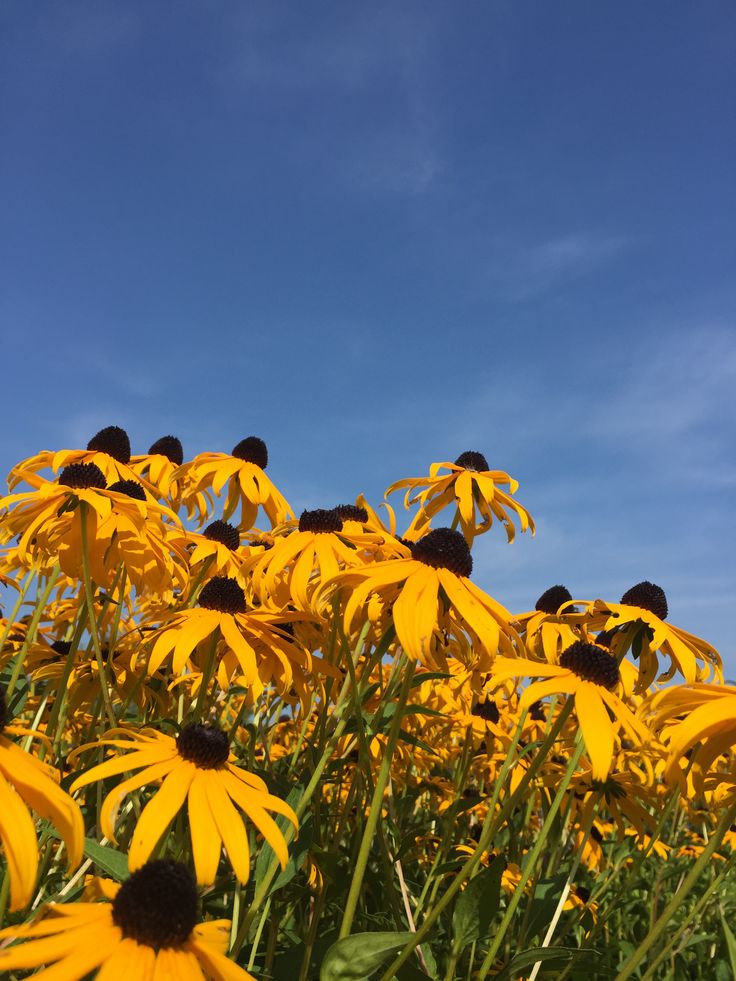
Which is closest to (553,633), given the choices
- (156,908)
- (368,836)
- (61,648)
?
(368,836)

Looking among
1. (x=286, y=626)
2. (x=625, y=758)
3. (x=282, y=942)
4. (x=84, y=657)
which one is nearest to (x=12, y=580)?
(x=84, y=657)

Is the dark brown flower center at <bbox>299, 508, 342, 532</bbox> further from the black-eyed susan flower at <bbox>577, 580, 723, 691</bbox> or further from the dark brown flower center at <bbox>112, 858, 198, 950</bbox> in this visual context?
the dark brown flower center at <bbox>112, 858, 198, 950</bbox>

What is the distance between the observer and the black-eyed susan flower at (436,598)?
1987mm

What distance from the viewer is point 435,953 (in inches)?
152

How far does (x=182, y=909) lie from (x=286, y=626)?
6.44ft

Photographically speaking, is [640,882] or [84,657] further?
[640,882]

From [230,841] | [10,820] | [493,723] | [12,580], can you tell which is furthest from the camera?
[493,723]

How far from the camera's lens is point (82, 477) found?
9.58ft

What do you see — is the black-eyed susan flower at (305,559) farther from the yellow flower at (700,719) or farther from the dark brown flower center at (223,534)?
the yellow flower at (700,719)

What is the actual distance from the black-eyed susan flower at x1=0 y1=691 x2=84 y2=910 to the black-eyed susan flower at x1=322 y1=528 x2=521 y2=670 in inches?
31.5

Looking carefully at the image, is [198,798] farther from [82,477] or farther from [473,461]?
[473,461]

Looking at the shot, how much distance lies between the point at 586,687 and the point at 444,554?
53cm

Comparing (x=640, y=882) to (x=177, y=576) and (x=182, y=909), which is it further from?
(x=182, y=909)

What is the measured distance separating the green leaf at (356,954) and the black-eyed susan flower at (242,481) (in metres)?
2.97
